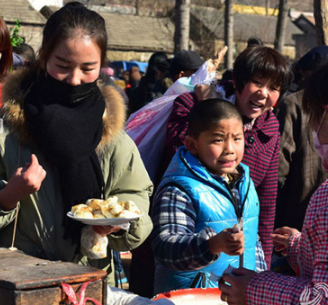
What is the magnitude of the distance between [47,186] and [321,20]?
7600 millimetres

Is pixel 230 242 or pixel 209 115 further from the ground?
pixel 209 115

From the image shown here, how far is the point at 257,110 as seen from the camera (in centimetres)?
390

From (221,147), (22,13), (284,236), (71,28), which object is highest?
(22,13)


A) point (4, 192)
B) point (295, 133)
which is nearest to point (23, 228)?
point (4, 192)

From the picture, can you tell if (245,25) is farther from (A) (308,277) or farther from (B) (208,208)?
(A) (308,277)

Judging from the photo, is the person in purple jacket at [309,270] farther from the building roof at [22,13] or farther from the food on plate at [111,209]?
the building roof at [22,13]

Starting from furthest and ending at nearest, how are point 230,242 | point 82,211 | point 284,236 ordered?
1. point 284,236
2. point 230,242
3. point 82,211

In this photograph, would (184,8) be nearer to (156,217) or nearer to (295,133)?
(295,133)

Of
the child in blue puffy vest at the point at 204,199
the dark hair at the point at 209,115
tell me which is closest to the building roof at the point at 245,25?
the dark hair at the point at 209,115

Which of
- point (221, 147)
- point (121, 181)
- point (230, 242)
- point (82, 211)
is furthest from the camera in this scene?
point (221, 147)

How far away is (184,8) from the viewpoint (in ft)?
52.5

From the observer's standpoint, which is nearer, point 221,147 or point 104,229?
point 104,229

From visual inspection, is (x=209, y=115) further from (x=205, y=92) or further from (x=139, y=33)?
(x=139, y=33)

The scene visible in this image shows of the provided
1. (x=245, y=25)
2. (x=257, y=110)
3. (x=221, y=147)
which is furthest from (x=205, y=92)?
(x=245, y=25)
